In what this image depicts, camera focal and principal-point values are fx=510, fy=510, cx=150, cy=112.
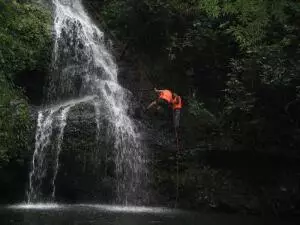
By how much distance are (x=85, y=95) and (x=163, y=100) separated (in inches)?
95.5

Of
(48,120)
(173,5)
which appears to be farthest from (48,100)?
(173,5)

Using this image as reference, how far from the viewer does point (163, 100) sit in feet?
52.2

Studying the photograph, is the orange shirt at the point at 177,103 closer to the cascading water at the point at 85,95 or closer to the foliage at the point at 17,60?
the cascading water at the point at 85,95

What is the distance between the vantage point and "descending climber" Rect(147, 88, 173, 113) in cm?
1585

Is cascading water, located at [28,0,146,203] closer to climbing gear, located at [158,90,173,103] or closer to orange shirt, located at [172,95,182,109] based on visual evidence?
climbing gear, located at [158,90,173,103]

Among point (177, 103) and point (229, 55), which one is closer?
point (177, 103)

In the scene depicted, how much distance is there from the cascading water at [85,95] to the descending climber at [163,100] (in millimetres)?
975

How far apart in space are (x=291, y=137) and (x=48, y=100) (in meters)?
7.43

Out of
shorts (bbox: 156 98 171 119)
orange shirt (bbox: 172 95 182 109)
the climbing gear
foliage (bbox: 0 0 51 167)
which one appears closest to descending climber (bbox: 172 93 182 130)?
orange shirt (bbox: 172 95 182 109)

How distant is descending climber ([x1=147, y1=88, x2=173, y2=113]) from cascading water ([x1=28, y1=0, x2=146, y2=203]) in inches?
38.4

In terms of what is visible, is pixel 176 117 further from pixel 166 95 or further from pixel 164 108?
pixel 166 95

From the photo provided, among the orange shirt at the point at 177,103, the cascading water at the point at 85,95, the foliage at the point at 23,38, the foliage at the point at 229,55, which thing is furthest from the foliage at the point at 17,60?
the orange shirt at the point at 177,103

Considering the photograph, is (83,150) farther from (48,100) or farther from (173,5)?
(173,5)

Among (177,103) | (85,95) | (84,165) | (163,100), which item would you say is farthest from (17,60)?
(177,103)
